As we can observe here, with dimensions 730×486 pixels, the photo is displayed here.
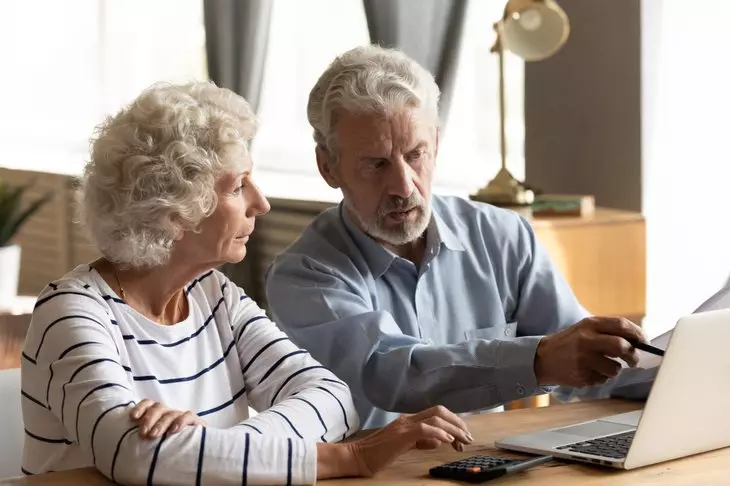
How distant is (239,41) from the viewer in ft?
16.0

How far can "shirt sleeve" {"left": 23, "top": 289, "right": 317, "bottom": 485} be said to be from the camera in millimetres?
1597

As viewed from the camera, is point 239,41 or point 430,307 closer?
point 430,307

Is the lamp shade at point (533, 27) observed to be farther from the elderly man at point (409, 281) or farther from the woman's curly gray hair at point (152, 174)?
the woman's curly gray hair at point (152, 174)

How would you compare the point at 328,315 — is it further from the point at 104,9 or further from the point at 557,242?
the point at 104,9

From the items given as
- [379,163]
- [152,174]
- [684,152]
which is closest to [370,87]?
[379,163]

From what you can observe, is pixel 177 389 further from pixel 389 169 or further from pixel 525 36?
pixel 525 36

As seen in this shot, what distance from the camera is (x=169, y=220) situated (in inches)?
74.1

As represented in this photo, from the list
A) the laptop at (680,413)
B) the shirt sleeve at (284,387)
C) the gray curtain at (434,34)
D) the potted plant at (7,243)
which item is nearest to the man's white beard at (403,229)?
the shirt sleeve at (284,387)

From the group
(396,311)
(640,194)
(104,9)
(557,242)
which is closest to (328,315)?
(396,311)

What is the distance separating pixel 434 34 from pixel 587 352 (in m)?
2.40

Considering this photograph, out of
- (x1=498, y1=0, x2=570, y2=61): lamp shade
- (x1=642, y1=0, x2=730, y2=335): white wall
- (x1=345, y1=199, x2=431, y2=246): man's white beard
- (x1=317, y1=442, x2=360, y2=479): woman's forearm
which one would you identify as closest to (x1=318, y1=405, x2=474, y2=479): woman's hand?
(x1=317, y1=442, x2=360, y2=479): woman's forearm

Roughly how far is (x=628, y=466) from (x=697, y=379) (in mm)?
157

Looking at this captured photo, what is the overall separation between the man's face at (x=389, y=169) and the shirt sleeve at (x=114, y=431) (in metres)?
0.65

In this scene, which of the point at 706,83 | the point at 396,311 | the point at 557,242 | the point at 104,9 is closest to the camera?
the point at 396,311
